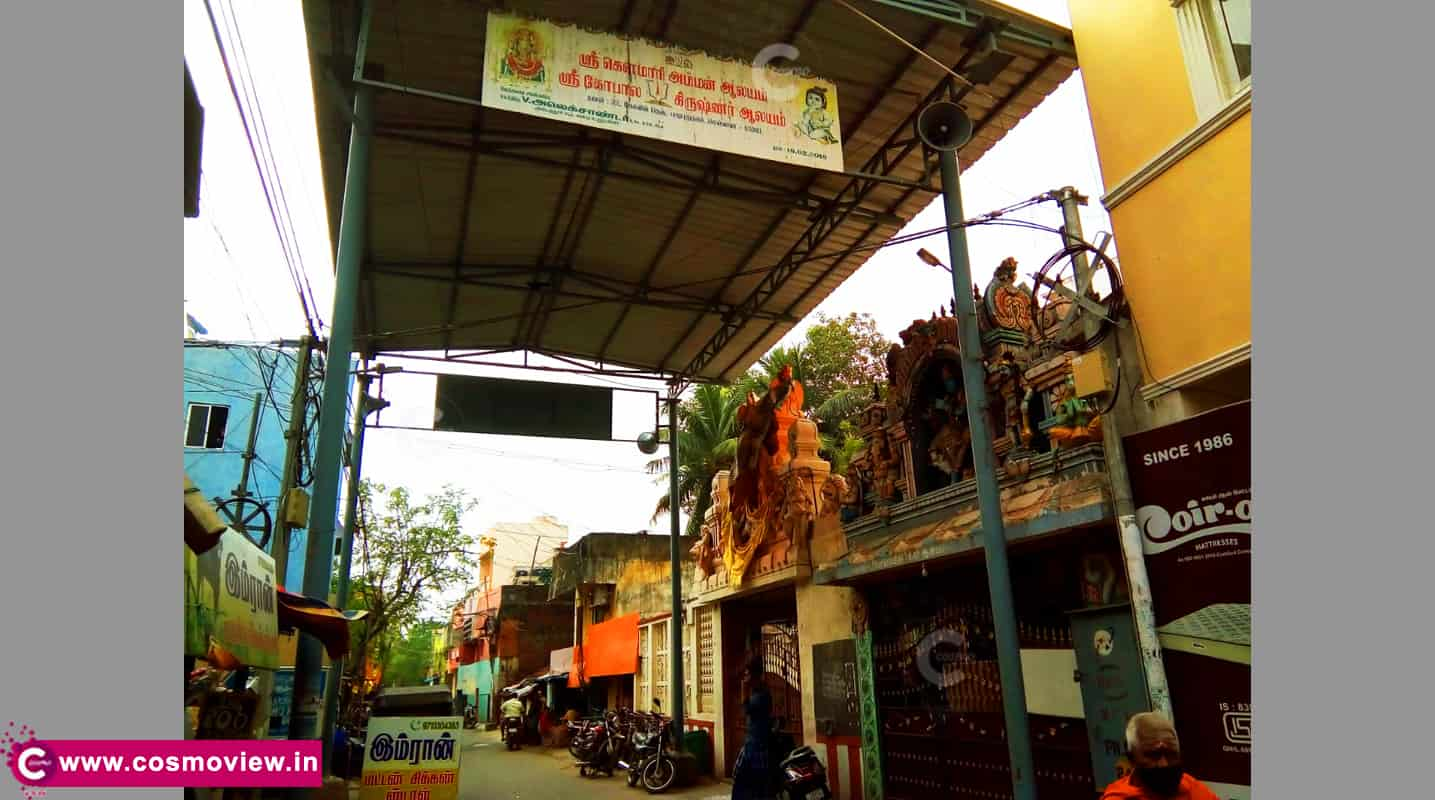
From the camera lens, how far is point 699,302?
13828mm

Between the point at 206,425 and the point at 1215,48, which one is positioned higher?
the point at 206,425

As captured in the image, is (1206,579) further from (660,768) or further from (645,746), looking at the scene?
(645,746)

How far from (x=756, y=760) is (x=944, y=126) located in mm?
7027

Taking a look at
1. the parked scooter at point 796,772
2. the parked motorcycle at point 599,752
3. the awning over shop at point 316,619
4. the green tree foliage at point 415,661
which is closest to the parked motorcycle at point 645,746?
the parked motorcycle at point 599,752

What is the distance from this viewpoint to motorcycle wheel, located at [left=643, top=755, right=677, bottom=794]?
1319cm

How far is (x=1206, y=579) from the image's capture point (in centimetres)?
588

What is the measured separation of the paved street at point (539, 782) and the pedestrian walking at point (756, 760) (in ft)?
11.4

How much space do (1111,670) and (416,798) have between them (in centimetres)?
693

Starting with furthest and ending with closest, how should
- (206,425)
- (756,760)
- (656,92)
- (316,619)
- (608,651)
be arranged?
(608,651) < (206,425) < (756,760) < (656,92) < (316,619)

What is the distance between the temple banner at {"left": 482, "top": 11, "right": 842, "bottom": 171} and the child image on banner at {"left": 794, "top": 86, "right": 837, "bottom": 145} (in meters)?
0.01

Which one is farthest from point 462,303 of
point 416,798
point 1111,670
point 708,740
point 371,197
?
point 1111,670

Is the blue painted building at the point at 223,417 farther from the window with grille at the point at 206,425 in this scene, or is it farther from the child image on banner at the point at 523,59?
the child image on banner at the point at 523,59

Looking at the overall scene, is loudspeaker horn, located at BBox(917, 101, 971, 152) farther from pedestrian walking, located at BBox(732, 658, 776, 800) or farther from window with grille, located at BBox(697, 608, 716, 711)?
window with grille, located at BBox(697, 608, 716, 711)

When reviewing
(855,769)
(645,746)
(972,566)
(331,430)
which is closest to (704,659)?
(645,746)
